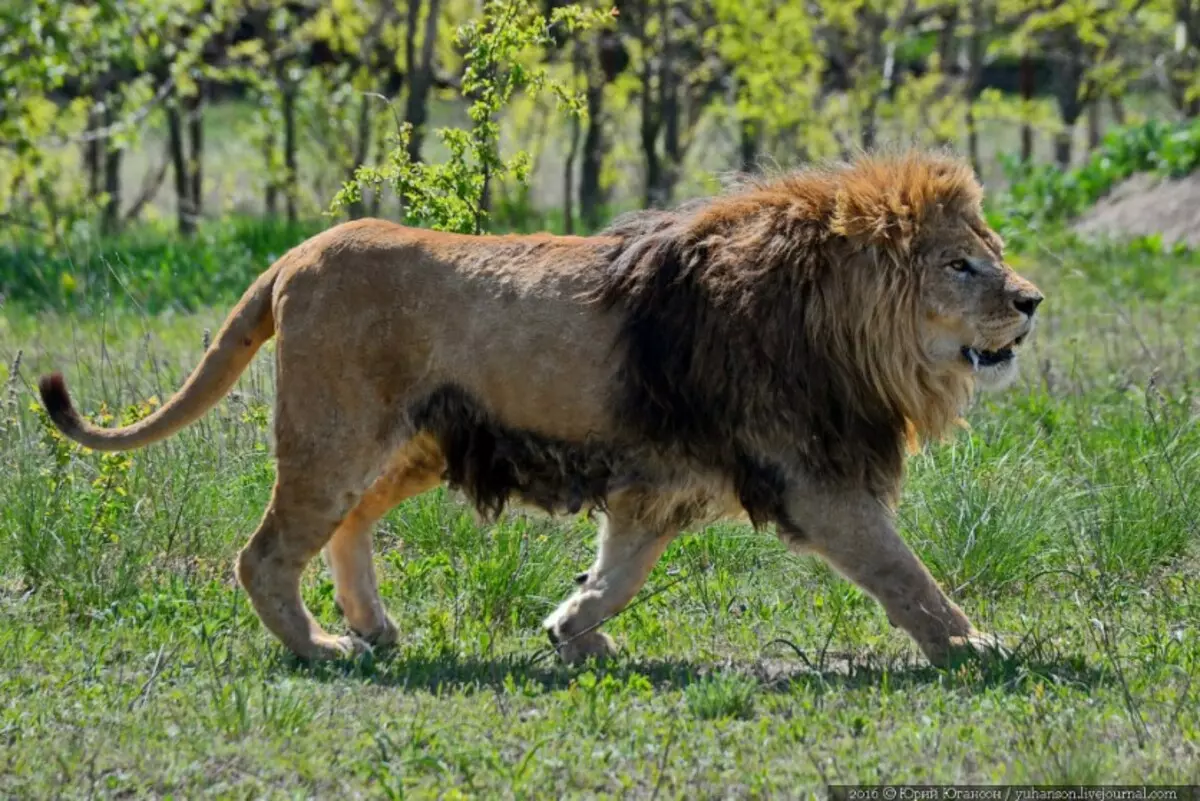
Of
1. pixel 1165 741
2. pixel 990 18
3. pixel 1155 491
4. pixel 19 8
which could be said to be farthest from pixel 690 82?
pixel 1165 741

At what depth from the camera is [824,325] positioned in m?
5.42

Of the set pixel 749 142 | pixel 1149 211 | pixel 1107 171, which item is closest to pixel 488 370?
pixel 1149 211

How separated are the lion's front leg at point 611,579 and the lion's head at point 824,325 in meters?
0.52

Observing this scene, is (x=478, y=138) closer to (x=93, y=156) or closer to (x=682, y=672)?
(x=682, y=672)

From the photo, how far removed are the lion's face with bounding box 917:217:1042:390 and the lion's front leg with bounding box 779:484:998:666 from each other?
0.55 meters

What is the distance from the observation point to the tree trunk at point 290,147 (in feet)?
52.9

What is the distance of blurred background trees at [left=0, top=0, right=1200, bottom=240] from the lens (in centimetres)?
1423

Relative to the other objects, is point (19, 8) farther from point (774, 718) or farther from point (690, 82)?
point (774, 718)

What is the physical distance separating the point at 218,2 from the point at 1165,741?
11.4 meters

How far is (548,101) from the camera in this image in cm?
1762

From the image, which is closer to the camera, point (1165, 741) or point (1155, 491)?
point (1165, 741)

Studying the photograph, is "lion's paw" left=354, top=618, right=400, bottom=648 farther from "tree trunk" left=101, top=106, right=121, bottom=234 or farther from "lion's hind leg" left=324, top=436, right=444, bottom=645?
"tree trunk" left=101, top=106, right=121, bottom=234

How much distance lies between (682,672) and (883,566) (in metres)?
0.69

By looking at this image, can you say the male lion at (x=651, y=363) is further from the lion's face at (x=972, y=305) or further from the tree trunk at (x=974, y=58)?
the tree trunk at (x=974, y=58)
